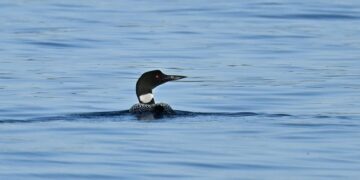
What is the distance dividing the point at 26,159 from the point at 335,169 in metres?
2.76

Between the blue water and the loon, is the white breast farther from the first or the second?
the blue water

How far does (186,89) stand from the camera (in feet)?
66.6

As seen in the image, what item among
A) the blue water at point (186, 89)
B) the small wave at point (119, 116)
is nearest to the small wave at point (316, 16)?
the blue water at point (186, 89)

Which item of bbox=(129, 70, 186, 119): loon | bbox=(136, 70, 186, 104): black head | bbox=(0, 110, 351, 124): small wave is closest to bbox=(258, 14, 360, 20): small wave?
bbox=(129, 70, 186, 119): loon

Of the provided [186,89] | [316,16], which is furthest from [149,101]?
[316,16]

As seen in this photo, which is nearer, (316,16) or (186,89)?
(186,89)

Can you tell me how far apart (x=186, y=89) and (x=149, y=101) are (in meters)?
2.80

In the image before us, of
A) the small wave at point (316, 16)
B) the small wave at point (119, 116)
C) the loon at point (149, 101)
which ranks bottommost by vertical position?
the small wave at point (119, 116)

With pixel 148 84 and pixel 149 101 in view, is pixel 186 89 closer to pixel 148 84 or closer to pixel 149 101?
pixel 148 84

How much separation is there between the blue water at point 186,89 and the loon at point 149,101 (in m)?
0.20

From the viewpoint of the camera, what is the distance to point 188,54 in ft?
81.5

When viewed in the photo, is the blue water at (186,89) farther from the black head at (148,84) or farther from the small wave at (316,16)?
the black head at (148,84)

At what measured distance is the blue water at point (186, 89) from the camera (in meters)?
13.7

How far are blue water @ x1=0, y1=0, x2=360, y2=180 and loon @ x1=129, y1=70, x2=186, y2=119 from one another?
20cm
